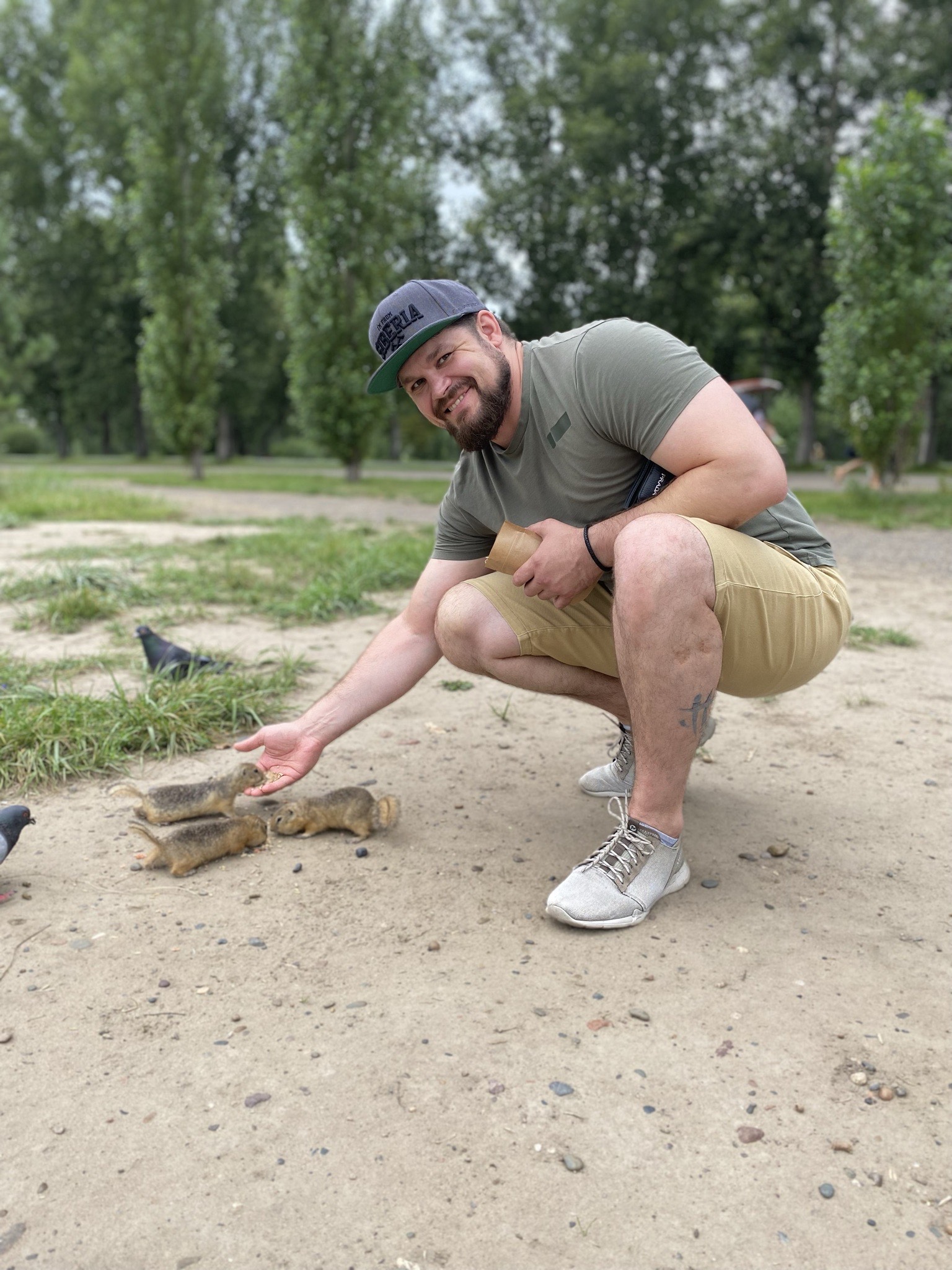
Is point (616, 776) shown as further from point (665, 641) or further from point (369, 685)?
point (665, 641)

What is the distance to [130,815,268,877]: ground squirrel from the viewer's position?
2.77 metres

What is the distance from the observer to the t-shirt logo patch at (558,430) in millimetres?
2721

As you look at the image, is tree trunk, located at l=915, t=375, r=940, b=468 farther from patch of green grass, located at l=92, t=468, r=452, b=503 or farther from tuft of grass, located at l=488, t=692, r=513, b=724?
tuft of grass, located at l=488, t=692, r=513, b=724

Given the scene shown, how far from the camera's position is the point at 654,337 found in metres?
2.61

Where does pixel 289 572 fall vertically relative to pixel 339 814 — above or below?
above

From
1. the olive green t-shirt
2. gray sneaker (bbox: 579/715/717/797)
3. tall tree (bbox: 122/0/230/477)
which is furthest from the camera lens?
tall tree (bbox: 122/0/230/477)

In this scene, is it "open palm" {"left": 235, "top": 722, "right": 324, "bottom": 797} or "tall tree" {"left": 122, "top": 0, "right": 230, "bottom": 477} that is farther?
"tall tree" {"left": 122, "top": 0, "right": 230, "bottom": 477}

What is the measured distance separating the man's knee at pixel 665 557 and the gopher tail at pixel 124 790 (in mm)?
1673

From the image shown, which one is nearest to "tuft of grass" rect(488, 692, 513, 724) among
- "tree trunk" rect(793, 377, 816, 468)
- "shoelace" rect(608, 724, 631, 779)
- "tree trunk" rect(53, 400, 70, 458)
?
"shoelace" rect(608, 724, 631, 779)

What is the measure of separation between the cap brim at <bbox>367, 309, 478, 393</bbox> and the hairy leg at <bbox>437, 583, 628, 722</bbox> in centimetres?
65

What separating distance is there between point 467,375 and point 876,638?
3.66m

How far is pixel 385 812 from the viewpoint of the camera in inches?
120

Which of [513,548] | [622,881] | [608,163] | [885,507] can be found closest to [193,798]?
[513,548]

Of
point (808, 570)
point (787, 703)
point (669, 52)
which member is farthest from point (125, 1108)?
point (669, 52)
